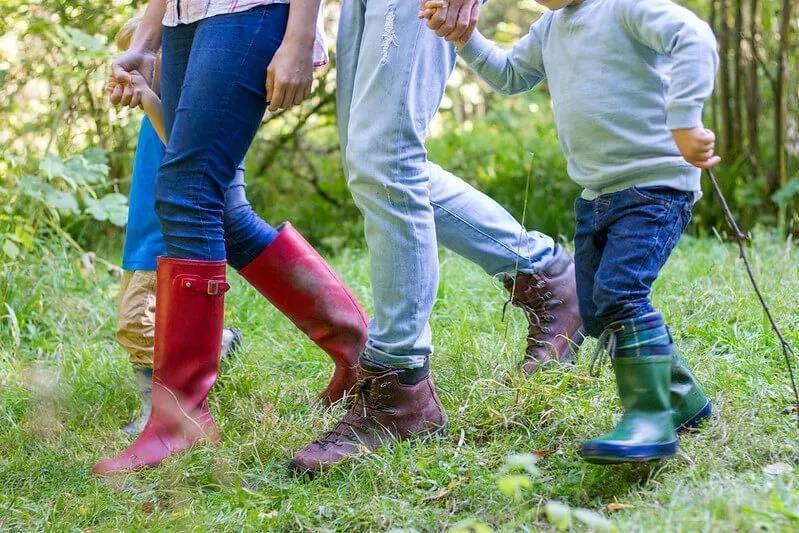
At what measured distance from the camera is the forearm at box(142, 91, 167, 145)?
2.60m

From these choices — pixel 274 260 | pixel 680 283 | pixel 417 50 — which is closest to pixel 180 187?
pixel 274 260

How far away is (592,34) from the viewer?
83.0 inches

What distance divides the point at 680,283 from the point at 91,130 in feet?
10.7

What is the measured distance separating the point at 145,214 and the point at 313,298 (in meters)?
0.55

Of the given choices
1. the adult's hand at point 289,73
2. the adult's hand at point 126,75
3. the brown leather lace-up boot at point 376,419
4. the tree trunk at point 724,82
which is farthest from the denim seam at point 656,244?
the tree trunk at point 724,82

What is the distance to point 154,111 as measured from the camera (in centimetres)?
262

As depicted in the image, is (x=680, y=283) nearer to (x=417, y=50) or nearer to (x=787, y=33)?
(x=417, y=50)

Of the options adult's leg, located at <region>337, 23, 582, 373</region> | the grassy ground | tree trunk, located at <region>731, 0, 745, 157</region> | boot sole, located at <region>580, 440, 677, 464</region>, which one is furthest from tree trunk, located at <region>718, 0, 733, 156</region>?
boot sole, located at <region>580, 440, 677, 464</region>

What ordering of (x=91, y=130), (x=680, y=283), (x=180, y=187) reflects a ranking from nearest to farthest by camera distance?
(x=180, y=187), (x=680, y=283), (x=91, y=130)

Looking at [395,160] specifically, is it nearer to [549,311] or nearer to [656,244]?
[656,244]

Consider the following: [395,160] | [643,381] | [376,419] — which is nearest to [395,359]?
[376,419]

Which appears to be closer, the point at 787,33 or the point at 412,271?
the point at 412,271

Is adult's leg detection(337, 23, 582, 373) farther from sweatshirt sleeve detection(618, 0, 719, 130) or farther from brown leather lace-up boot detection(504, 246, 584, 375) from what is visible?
sweatshirt sleeve detection(618, 0, 719, 130)

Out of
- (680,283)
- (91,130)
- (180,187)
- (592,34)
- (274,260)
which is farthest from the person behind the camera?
(91,130)
